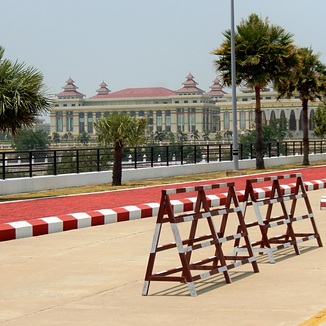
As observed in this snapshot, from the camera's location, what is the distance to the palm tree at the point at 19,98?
24969 mm

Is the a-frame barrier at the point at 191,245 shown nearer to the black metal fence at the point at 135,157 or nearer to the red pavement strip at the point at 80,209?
the red pavement strip at the point at 80,209

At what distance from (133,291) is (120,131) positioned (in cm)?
2324

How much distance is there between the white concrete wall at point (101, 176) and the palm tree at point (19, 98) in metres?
2.55

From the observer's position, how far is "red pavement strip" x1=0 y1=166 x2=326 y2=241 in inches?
669

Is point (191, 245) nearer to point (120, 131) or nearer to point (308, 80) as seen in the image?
point (120, 131)

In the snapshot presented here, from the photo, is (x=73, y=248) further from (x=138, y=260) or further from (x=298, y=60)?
(x=298, y=60)

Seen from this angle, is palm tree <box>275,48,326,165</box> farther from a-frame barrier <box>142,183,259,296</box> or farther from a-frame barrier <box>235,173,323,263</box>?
a-frame barrier <box>142,183,259,296</box>

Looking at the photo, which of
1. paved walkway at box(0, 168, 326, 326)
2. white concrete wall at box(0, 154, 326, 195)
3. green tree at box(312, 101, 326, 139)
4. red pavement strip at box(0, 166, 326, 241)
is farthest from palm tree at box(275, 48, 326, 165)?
paved walkway at box(0, 168, 326, 326)

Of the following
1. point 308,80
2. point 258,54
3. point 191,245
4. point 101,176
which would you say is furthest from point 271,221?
point 308,80

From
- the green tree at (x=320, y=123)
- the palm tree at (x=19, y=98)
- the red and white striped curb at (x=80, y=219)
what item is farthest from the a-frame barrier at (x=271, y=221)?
the green tree at (x=320, y=123)

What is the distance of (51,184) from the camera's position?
30.1 m

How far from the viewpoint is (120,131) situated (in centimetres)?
3353

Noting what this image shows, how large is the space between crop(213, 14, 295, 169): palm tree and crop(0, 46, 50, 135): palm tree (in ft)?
70.7

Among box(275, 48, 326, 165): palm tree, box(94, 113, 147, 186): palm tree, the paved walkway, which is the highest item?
box(275, 48, 326, 165): palm tree
